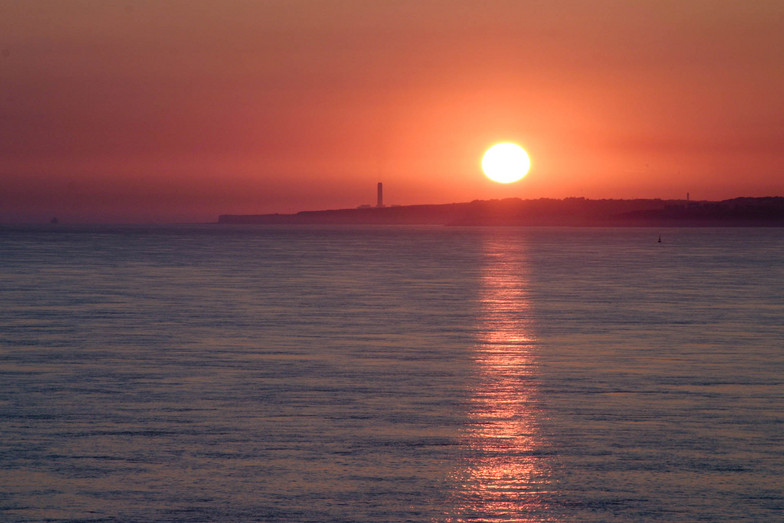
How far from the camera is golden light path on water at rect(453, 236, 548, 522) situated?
31.9ft

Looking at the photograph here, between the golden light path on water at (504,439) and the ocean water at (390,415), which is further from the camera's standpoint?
the ocean water at (390,415)

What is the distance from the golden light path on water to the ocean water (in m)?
0.04

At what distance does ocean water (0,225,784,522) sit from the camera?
10008 millimetres

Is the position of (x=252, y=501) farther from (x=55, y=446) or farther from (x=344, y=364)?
(x=344, y=364)

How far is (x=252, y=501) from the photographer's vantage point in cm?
992

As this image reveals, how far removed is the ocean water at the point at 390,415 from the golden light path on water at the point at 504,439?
1.5 inches

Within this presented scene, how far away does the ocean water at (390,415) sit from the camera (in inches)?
394

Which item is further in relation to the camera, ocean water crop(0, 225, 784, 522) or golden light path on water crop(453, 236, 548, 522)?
ocean water crop(0, 225, 784, 522)

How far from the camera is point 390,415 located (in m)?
14.3

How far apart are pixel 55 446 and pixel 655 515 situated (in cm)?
680

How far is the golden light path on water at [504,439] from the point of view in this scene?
9734 mm

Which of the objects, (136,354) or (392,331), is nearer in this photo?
(136,354)

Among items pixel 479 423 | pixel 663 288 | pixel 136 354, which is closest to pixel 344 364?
pixel 136 354

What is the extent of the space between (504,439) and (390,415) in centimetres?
211
